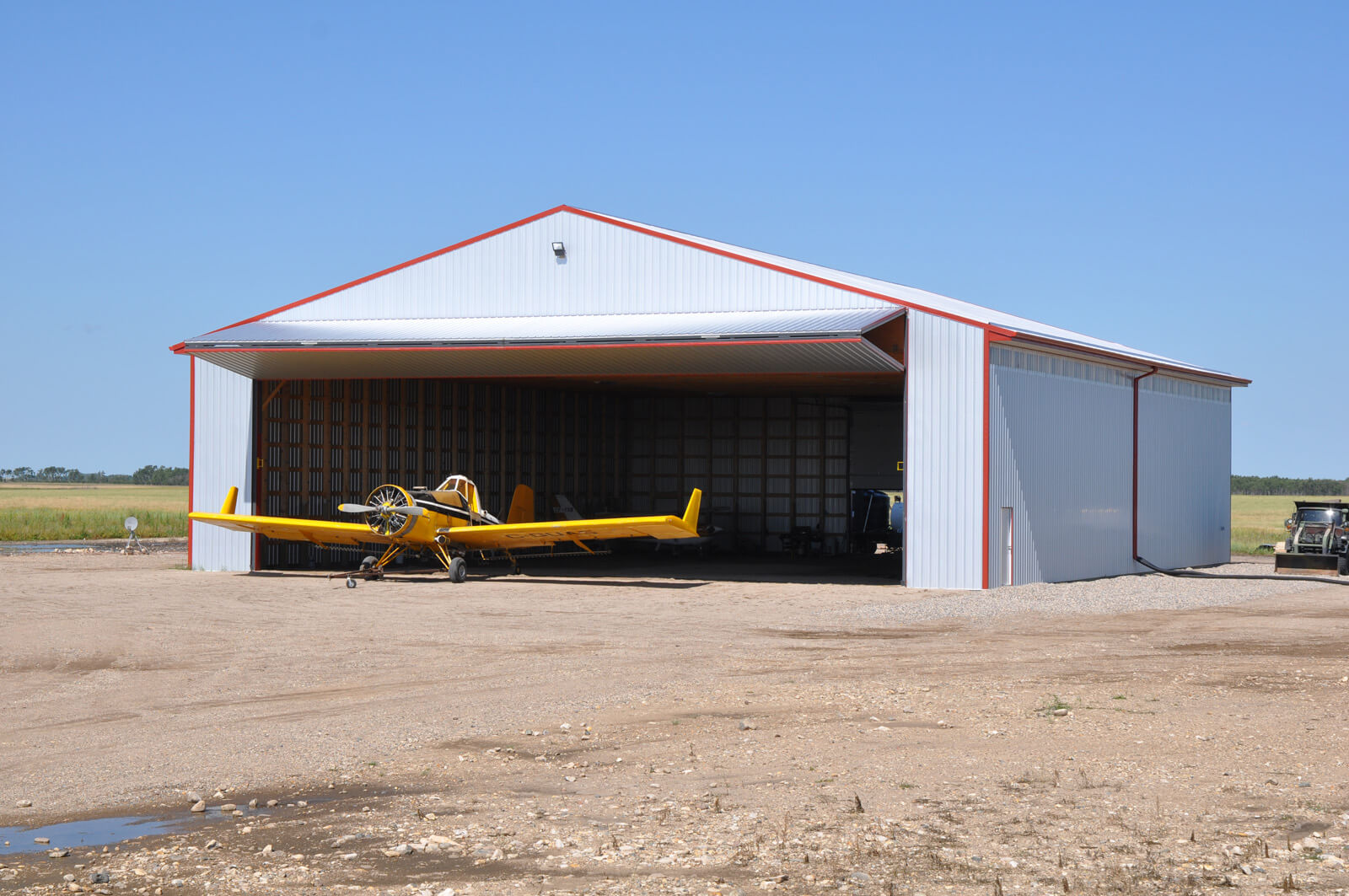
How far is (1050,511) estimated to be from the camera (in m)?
24.2

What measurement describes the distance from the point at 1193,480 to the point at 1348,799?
25552mm

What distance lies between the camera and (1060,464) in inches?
962

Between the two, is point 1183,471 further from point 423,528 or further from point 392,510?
point 392,510

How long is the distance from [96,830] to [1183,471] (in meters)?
28.2

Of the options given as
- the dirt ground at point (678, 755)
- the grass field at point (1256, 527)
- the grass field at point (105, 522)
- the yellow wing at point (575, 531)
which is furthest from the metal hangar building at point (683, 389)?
the grass field at point (105, 522)

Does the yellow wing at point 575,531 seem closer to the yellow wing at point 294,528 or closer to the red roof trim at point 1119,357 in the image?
the yellow wing at point 294,528

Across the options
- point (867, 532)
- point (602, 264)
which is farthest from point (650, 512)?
point (602, 264)

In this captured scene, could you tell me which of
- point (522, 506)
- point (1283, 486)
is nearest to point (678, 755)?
point (522, 506)

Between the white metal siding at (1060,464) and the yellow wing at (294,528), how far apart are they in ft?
36.4

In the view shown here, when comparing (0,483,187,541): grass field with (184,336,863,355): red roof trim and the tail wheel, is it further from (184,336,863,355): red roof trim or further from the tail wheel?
the tail wheel

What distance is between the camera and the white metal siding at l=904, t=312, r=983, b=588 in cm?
2197

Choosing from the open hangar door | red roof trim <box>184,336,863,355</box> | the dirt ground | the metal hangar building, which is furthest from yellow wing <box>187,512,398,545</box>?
the dirt ground

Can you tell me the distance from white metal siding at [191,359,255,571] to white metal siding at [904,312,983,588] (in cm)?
1311

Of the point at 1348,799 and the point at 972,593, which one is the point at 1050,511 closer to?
the point at 972,593
